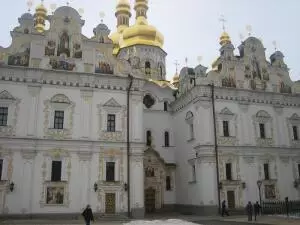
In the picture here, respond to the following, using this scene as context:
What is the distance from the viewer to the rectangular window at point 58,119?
25.3 metres

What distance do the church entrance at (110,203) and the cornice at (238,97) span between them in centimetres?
1052

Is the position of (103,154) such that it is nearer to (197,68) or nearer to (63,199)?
(63,199)

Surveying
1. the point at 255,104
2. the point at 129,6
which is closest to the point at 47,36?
the point at 255,104

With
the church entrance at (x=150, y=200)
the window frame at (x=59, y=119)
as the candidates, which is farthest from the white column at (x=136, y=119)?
the church entrance at (x=150, y=200)

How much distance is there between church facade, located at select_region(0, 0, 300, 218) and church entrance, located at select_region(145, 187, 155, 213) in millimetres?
86

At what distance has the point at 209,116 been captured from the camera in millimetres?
29188

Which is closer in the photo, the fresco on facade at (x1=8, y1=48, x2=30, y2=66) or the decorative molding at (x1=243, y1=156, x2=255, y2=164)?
the fresco on facade at (x1=8, y1=48, x2=30, y2=66)

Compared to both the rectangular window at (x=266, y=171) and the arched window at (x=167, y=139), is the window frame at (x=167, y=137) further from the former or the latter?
the rectangular window at (x=266, y=171)

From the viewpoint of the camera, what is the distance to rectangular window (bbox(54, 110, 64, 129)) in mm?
25312

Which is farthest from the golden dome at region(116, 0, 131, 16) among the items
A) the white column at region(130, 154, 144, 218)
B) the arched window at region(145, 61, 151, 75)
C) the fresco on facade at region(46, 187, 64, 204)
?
the fresco on facade at region(46, 187, 64, 204)

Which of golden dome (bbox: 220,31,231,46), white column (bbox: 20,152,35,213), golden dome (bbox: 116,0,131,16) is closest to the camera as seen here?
white column (bbox: 20,152,35,213)

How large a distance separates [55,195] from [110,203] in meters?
3.86

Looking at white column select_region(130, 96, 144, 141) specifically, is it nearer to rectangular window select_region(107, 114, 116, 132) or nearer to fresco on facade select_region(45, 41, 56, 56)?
rectangular window select_region(107, 114, 116, 132)

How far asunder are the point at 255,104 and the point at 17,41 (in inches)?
799
